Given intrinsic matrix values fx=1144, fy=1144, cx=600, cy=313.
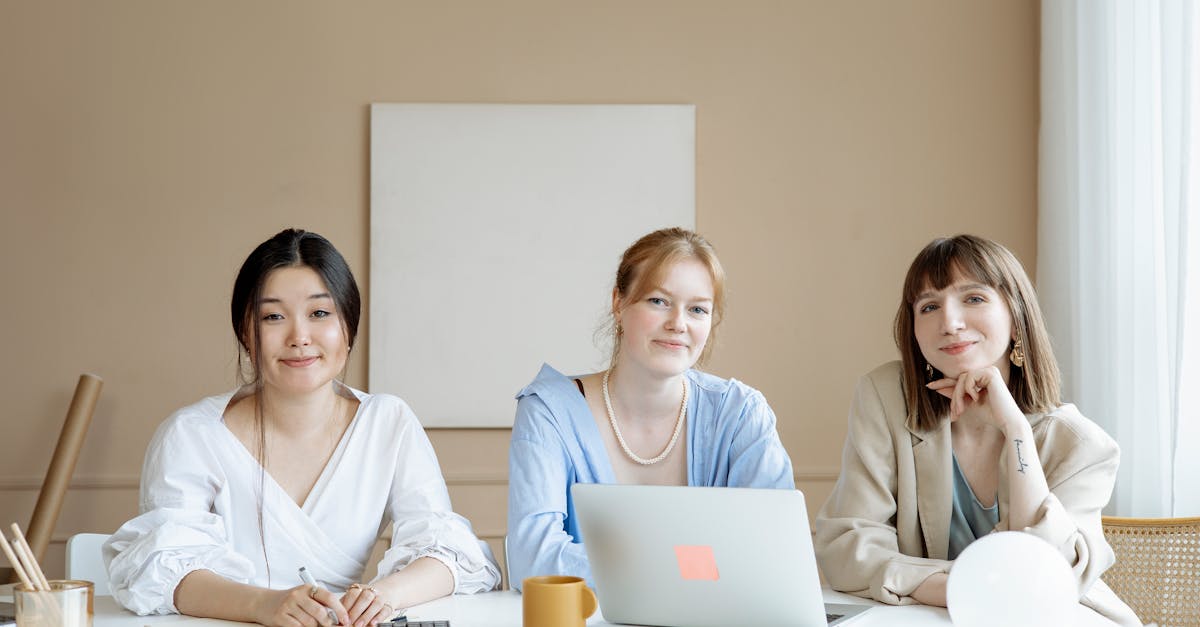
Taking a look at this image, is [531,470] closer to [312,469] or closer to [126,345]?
[312,469]

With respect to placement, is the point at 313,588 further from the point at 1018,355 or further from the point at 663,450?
the point at 1018,355

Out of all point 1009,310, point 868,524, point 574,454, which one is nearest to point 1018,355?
point 1009,310

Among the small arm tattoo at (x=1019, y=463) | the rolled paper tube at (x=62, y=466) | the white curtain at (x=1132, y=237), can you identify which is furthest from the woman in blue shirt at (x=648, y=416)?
the rolled paper tube at (x=62, y=466)

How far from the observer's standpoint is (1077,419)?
1958 millimetres

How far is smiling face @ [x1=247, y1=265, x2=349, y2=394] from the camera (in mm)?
1966

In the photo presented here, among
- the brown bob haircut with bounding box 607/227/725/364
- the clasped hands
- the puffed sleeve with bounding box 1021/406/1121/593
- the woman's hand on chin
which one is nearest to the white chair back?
the clasped hands

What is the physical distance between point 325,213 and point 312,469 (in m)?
1.53

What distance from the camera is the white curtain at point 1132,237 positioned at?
2.54 meters

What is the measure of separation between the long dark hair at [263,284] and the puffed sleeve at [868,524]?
0.91 meters

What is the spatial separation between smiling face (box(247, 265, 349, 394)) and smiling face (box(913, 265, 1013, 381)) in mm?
1041

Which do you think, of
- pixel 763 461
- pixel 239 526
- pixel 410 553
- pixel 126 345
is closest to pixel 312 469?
pixel 239 526

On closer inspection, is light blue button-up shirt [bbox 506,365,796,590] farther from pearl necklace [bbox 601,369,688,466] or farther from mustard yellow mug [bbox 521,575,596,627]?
mustard yellow mug [bbox 521,575,596,627]

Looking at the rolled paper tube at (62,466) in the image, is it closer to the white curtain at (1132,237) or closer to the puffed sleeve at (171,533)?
the puffed sleeve at (171,533)

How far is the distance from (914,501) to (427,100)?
2.05 meters
